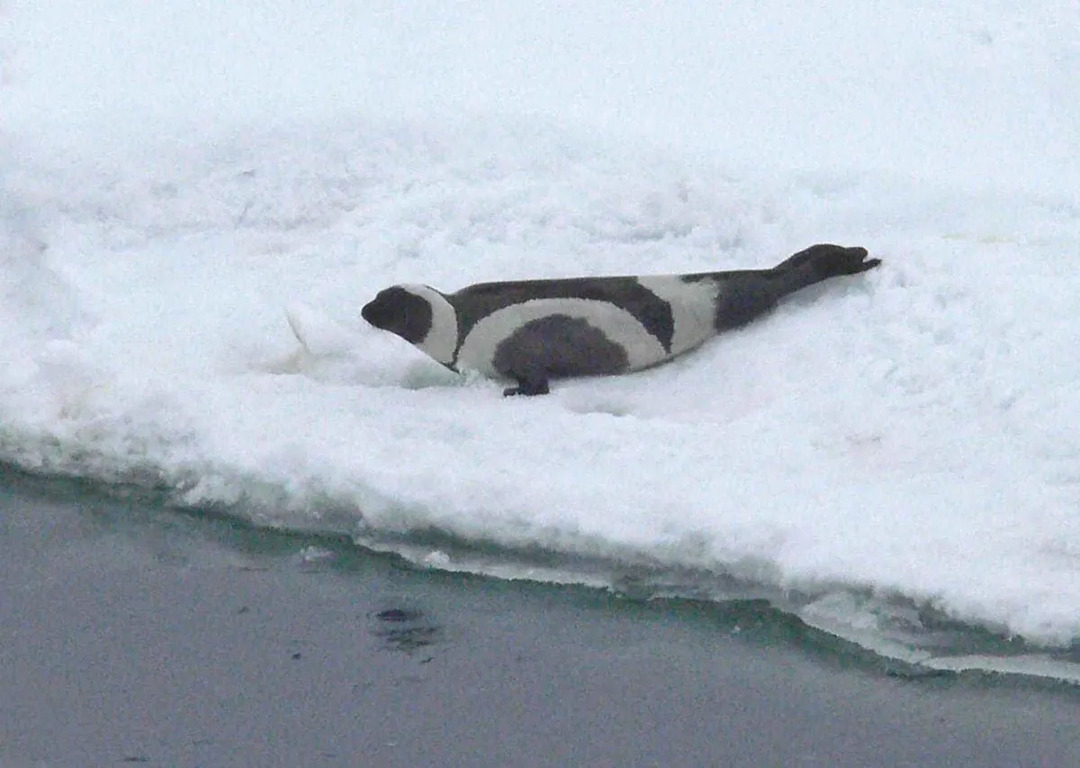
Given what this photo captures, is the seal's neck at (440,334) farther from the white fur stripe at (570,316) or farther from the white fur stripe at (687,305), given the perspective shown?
the white fur stripe at (687,305)

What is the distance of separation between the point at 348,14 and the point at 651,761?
551cm

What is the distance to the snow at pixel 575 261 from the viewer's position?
238 inches

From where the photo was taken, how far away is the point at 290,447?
645 cm

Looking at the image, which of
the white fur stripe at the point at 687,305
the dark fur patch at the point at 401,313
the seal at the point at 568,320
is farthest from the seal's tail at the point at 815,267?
the dark fur patch at the point at 401,313

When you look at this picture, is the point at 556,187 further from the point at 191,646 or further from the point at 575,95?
the point at 191,646

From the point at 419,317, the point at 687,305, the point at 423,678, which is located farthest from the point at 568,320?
the point at 423,678

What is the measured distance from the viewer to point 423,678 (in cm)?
533

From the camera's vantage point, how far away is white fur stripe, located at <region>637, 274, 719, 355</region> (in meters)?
7.07

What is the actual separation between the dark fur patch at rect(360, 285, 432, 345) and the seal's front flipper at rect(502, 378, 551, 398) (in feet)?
1.36

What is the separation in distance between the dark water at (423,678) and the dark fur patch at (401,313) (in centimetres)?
119

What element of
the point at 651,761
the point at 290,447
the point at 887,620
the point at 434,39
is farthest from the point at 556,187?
the point at 651,761

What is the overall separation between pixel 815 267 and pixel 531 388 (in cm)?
128

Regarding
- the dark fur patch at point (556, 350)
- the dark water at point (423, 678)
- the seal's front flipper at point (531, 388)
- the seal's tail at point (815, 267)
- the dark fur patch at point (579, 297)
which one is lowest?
the dark water at point (423, 678)

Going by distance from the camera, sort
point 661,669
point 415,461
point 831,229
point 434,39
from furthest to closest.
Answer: point 434,39 < point 831,229 < point 415,461 < point 661,669
